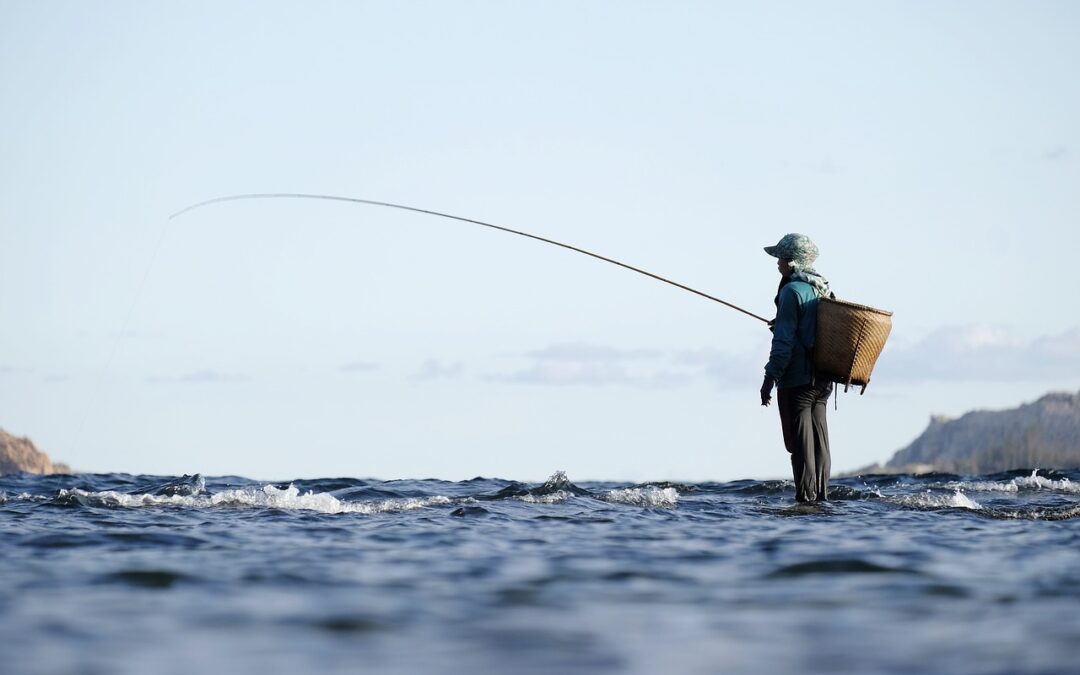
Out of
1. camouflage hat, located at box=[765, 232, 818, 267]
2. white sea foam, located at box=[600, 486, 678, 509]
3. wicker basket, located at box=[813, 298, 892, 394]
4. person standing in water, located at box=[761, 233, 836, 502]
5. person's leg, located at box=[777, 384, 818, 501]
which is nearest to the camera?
wicker basket, located at box=[813, 298, 892, 394]

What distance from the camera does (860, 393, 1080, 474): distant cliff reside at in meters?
53.2

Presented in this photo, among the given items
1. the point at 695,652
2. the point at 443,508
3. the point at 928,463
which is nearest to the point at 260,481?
the point at 443,508

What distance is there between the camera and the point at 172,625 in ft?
15.7

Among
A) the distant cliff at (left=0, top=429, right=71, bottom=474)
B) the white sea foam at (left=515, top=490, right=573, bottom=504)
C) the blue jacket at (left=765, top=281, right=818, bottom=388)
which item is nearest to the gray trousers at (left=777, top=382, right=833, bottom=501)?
the blue jacket at (left=765, top=281, right=818, bottom=388)

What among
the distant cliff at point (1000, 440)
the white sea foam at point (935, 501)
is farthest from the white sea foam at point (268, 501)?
the distant cliff at point (1000, 440)

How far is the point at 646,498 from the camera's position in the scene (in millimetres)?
12422

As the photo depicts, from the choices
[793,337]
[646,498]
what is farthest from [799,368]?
[646,498]

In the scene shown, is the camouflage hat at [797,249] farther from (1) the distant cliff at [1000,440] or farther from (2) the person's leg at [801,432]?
(1) the distant cliff at [1000,440]

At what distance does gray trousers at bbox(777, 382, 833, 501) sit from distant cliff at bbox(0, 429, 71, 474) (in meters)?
27.7

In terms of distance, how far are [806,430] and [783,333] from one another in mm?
983

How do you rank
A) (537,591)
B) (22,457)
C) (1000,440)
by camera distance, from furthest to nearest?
(1000,440), (22,457), (537,591)

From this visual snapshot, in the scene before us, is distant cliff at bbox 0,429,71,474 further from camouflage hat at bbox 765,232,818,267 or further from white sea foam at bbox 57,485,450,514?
camouflage hat at bbox 765,232,818,267

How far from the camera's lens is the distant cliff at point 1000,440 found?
175 ft

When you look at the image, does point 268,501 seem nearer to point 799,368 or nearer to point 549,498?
point 549,498
